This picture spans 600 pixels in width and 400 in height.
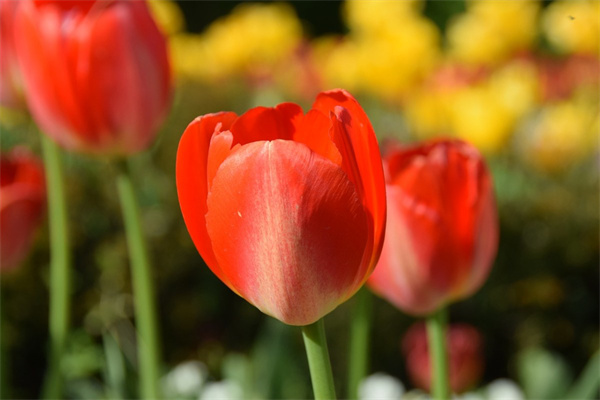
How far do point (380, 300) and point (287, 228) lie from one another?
1.70 m

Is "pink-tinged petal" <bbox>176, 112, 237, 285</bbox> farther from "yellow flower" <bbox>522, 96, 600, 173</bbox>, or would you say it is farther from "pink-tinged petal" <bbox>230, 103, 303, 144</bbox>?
"yellow flower" <bbox>522, 96, 600, 173</bbox>

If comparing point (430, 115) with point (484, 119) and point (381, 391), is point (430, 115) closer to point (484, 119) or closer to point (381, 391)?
point (484, 119)

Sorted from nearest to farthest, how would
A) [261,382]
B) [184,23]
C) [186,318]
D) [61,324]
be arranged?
1. [61,324]
2. [261,382]
3. [186,318]
4. [184,23]

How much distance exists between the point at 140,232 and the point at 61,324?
246 mm

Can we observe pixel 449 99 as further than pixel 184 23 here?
No

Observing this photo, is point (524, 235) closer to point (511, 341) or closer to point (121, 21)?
point (511, 341)

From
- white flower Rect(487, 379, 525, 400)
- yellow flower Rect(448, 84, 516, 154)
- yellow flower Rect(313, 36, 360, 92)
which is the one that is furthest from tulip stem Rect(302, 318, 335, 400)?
yellow flower Rect(313, 36, 360, 92)

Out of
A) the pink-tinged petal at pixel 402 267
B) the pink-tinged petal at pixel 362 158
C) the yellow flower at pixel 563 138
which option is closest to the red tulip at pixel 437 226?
the pink-tinged petal at pixel 402 267

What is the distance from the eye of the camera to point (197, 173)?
1.49ft

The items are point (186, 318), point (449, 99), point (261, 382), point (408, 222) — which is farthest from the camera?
point (449, 99)

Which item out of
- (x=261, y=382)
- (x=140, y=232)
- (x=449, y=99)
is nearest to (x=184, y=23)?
(x=449, y=99)

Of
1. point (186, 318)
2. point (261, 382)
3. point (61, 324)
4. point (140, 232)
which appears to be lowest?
point (186, 318)

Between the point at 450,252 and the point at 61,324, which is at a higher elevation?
the point at 450,252

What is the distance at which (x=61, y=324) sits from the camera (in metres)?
1.01
